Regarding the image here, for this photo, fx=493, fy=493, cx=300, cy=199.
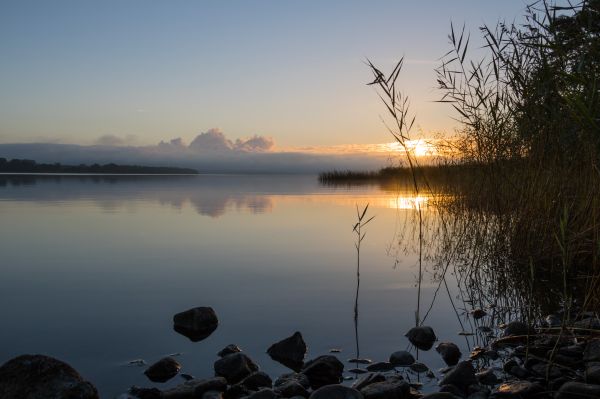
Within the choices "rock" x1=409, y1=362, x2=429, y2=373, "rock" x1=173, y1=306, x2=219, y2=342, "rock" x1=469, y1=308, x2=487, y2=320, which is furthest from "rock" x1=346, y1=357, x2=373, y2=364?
"rock" x1=469, y1=308, x2=487, y2=320

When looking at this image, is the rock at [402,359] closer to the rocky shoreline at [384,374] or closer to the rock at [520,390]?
the rocky shoreline at [384,374]

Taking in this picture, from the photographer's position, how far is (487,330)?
4.20 meters

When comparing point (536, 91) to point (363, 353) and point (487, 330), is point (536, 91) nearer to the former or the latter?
point (487, 330)

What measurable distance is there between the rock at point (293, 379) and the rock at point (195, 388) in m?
0.35

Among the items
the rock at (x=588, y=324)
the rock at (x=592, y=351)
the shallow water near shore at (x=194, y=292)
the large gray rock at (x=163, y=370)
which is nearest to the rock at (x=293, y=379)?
the shallow water near shore at (x=194, y=292)

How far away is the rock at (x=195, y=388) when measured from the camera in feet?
9.59

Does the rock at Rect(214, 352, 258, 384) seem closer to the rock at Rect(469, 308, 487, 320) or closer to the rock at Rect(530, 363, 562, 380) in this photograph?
the rock at Rect(530, 363, 562, 380)

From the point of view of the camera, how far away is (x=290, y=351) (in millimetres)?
3654

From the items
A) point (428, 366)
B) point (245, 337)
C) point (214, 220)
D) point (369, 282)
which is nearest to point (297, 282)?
point (369, 282)

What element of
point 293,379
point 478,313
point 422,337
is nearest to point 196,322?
point 293,379

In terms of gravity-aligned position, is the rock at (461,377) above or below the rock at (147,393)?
above

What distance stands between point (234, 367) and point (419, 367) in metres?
1.26

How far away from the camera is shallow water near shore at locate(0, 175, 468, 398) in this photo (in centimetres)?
387

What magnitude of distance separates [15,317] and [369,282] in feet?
12.6
